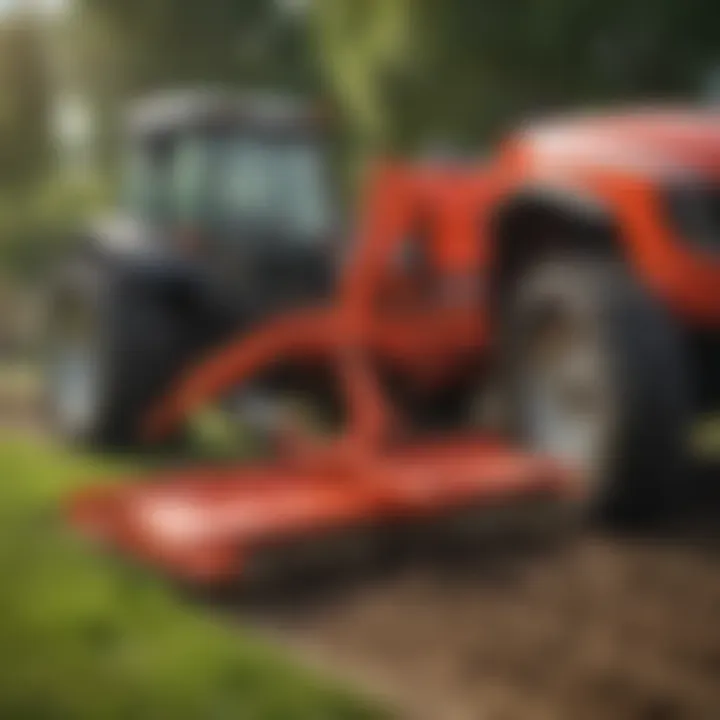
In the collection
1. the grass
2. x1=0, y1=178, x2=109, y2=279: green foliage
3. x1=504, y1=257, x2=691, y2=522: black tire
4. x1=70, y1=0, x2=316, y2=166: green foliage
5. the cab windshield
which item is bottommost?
the grass

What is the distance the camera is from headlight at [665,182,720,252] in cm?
95

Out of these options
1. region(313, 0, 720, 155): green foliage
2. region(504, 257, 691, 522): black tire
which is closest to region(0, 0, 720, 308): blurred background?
region(313, 0, 720, 155): green foliage

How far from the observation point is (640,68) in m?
0.92

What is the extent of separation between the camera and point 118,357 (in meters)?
1.12

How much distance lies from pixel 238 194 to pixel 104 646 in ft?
0.95

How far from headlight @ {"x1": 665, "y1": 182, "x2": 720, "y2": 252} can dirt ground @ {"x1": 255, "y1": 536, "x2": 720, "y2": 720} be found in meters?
0.16

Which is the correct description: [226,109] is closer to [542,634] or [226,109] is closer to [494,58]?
[494,58]

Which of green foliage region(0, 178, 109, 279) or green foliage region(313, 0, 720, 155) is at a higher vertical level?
green foliage region(313, 0, 720, 155)

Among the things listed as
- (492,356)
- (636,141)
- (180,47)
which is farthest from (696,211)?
(180,47)

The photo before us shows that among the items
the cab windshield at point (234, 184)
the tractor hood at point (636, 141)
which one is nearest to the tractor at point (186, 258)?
the cab windshield at point (234, 184)

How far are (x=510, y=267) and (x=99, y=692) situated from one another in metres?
0.34

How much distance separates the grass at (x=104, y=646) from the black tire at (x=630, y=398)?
0.20 m

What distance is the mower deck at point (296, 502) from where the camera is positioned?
993mm

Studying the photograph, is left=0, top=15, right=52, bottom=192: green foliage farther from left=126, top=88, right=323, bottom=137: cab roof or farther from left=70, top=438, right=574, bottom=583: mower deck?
left=70, top=438, right=574, bottom=583: mower deck
